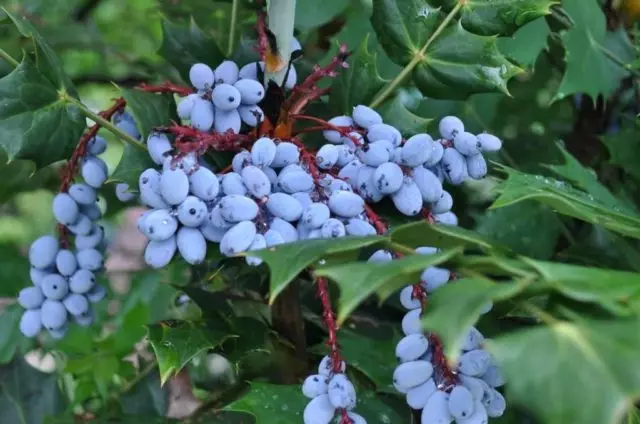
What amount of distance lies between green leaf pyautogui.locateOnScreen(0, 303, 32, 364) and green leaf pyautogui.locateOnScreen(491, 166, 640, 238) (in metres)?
0.77

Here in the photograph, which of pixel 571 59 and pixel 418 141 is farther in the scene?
pixel 571 59

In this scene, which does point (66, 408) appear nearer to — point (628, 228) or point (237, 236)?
point (237, 236)

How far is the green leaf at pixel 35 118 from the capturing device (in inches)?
27.1

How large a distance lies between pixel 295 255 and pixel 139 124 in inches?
10.0

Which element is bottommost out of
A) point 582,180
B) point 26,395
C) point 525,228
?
point 26,395

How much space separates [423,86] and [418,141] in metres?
0.17

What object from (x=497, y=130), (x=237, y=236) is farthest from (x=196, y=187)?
(x=497, y=130)

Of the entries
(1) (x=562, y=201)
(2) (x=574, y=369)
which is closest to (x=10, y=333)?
(1) (x=562, y=201)

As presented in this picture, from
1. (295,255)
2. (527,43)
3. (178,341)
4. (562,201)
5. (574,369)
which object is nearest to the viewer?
(574,369)

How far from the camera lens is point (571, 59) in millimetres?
1014

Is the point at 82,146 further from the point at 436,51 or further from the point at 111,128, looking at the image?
the point at 436,51

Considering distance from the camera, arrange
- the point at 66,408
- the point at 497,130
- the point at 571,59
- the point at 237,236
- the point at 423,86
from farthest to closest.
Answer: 1. the point at 497,130
2. the point at 66,408
3. the point at 571,59
4. the point at 423,86
5. the point at 237,236

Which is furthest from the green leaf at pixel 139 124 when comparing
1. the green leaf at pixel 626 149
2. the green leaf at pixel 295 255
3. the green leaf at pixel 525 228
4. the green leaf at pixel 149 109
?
the green leaf at pixel 626 149

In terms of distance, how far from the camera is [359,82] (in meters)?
0.77
